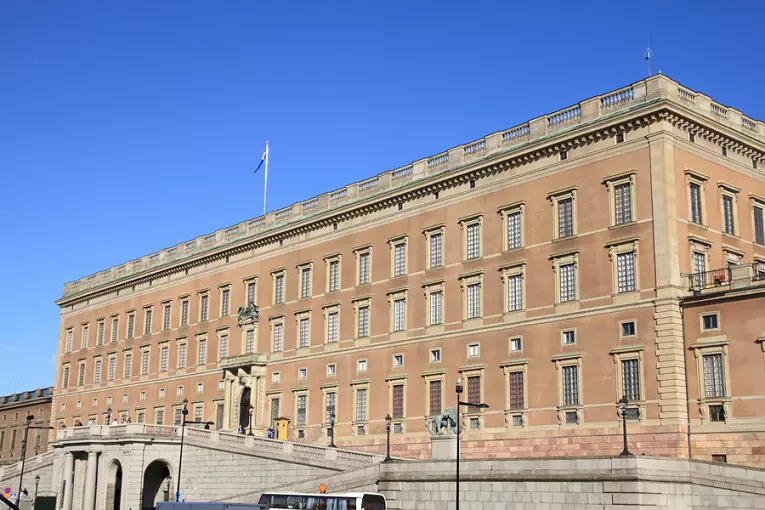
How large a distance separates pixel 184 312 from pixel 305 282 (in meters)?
16.2

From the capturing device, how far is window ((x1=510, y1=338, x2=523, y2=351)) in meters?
50.6

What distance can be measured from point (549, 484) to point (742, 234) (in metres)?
18.1

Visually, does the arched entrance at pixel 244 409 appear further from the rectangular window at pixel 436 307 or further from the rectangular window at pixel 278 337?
the rectangular window at pixel 436 307

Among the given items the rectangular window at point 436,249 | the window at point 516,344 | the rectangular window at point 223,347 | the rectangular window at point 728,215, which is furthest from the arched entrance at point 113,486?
the rectangular window at point 728,215

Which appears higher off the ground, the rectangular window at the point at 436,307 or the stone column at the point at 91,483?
the rectangular window at the point at 436,307

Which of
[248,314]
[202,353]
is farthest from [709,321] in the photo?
[202,353]

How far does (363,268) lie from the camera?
204ft

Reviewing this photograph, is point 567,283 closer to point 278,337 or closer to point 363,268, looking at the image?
point 363,268

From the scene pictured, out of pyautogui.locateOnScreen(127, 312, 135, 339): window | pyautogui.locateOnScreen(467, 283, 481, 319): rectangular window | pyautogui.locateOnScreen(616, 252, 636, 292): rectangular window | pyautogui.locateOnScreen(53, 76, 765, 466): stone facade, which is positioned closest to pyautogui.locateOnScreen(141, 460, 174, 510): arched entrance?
pyautogui.locateOnScreen(53, 76, 765, 466): stone facade

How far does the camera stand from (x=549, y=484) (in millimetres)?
38531

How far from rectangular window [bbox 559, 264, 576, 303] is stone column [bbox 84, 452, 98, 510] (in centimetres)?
3369

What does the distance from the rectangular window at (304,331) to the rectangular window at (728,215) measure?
28.4m

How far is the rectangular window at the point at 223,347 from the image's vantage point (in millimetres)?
72875

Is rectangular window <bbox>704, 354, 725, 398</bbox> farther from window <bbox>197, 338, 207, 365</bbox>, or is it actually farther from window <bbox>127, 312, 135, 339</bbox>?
window <bbox>127, 312, 135, 339</bbox>
